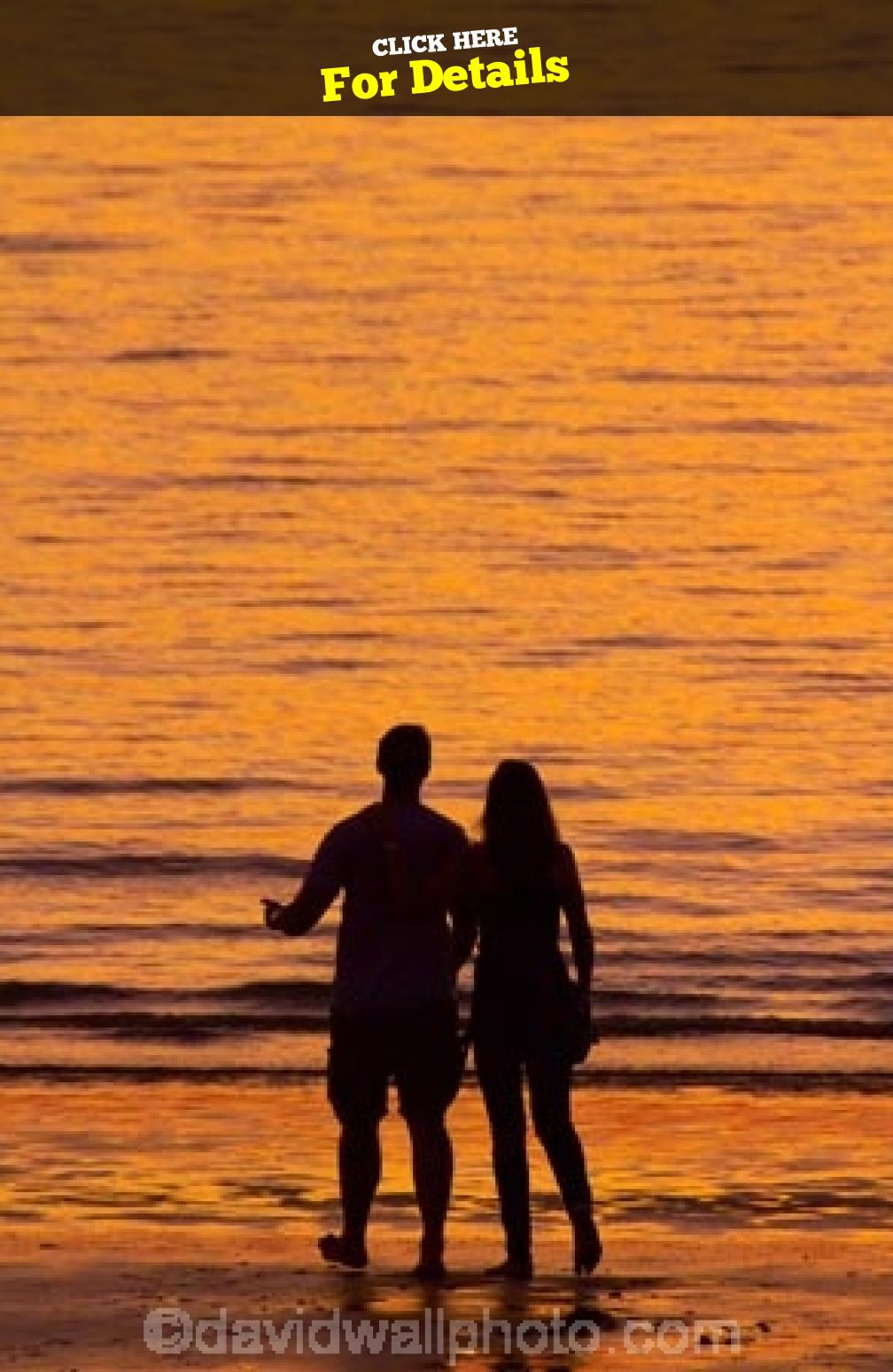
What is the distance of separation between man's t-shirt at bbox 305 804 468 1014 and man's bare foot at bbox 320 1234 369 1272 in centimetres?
75

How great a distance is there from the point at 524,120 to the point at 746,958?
234ft

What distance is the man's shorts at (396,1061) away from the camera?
14.1 m

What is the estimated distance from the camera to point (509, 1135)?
14.4 metres

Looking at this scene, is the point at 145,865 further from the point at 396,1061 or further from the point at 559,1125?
the point at 396,1061

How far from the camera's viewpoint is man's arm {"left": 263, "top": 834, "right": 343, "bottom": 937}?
1398cm

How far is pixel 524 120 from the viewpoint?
97062mm

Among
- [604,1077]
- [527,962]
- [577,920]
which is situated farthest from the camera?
[604,1077]

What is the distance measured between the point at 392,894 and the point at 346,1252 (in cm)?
113

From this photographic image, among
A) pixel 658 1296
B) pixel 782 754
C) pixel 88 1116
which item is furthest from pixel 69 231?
pixel 658 1296

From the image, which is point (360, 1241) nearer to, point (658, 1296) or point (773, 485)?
point (658, 1296)

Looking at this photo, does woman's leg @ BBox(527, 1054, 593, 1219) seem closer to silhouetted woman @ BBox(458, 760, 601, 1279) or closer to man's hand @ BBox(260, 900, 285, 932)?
silhouetted woman @ BBox(458, 760, 601, 1279)

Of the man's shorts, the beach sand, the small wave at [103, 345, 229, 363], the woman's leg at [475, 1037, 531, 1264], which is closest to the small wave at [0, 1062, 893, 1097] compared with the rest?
the beach sand

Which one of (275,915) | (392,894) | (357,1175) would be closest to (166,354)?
(357,1175)

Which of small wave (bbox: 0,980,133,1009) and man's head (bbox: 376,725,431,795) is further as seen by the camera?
small wave (bbox: 0,980,133,1009)
